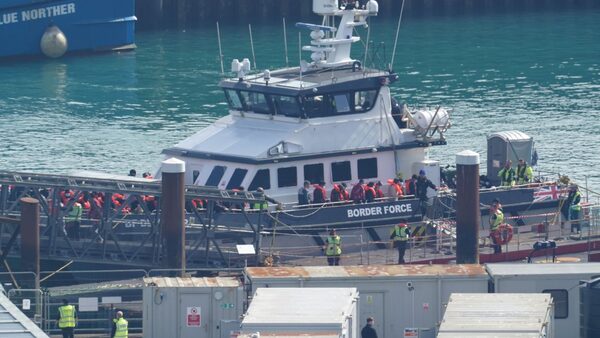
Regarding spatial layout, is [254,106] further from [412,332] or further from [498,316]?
[498,316]

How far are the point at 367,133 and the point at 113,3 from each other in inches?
1693

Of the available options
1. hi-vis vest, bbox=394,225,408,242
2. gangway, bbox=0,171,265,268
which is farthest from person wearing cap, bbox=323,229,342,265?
gangway, bbox=0,171,265,268

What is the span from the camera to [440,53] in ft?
250

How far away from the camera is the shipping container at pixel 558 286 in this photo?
29562 mm

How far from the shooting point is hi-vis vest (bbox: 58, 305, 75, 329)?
29.9 m

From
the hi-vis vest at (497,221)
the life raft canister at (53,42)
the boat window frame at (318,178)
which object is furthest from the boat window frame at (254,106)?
the life raft canister at (53,42)

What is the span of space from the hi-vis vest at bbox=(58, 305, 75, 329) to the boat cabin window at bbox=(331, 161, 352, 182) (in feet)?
26.9

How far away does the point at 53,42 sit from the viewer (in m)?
76.9

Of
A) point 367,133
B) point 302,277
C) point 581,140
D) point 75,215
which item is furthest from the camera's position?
point 581,140

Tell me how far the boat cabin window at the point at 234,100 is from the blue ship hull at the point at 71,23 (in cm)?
3952

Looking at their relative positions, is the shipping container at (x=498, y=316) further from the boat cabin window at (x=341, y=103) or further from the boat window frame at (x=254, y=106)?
the boat window frame at (x=254, y=106)

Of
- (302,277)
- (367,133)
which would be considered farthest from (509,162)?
(302,277)

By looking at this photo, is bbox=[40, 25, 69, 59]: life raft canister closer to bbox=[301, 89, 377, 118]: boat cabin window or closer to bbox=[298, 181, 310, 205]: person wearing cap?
bbox=[301, 89, 377, 118]: boat cabin window

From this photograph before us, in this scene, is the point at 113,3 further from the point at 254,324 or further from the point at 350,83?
the point at 254,324
